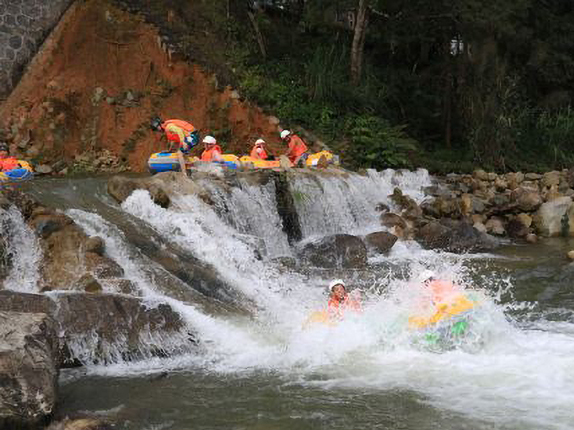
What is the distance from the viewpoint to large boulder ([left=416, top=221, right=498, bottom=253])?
12906mm

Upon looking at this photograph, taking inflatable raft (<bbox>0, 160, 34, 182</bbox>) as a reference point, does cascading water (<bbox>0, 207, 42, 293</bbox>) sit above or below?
below

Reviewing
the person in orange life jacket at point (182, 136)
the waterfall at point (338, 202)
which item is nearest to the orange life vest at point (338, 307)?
the person in orange life jacket at point (182, 136)

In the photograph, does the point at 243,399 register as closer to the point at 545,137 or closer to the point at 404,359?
the point at 404,359

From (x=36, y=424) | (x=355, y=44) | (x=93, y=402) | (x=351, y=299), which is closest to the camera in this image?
(x=36, y=424)

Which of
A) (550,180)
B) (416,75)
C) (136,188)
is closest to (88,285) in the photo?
(136,188)

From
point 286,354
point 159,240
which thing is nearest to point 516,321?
point 286,354

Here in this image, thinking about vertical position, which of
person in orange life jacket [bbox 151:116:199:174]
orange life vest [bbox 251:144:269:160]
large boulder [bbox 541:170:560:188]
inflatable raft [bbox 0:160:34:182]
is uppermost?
person in orange life jacket [bbox 151:116:199:174]

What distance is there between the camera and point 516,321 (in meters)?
8.13

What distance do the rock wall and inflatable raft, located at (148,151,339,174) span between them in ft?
17.5

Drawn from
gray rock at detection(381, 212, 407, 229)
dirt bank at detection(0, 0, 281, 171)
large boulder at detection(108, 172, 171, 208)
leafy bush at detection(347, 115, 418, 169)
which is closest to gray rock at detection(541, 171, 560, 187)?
leafy bush at detection(347, 115, 418, 169)

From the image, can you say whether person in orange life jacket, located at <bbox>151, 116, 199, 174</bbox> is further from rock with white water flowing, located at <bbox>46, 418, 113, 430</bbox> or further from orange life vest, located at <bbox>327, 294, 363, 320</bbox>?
rock with white water flowing, located at <bbox>46, 418, 113, 430</bbox>

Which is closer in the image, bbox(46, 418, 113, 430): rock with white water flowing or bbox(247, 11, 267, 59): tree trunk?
bbox(46, 418, 113, 430): rock with white water flowing

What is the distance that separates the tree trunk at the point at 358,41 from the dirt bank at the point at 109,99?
324 centimetres

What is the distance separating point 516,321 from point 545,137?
46.6 feet
